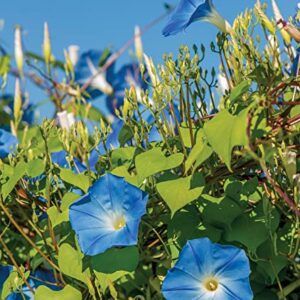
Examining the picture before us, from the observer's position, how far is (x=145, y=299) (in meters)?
1.39

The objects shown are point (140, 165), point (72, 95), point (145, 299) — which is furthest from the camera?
point (72, 95)

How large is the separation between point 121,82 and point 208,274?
149 centimetres

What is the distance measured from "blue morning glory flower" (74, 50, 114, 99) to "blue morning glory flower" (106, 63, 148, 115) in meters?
0.02

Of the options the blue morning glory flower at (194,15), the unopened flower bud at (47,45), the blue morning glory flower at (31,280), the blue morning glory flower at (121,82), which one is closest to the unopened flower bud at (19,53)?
the unopened flower bud at (47,45)

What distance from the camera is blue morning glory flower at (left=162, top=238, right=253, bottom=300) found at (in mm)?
1169

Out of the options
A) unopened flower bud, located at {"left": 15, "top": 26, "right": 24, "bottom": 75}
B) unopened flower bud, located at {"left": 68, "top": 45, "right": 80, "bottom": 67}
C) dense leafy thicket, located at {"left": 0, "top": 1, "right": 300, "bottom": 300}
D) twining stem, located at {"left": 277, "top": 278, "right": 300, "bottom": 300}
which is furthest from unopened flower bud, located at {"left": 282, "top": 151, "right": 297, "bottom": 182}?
unopened flower bud, located at {"left": 68, "top": 45, "right": 80, "bottom": 67}

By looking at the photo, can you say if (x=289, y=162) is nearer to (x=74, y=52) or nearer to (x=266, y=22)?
(x=266, y=22)

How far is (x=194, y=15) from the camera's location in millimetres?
1344

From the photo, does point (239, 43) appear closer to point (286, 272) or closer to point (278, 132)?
point (278, 132)

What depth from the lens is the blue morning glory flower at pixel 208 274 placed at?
1.17 m

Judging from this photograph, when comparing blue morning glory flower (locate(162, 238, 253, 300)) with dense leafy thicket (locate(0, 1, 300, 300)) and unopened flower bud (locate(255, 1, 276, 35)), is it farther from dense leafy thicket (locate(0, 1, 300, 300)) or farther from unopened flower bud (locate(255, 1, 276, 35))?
unopened flower bud (locate(255, 1, 276, 35))

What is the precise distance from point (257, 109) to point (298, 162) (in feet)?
0.82

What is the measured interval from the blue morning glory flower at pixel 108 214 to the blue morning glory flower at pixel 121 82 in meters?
1.29

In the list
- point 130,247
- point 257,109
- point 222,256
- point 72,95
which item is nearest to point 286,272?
point 222,256
